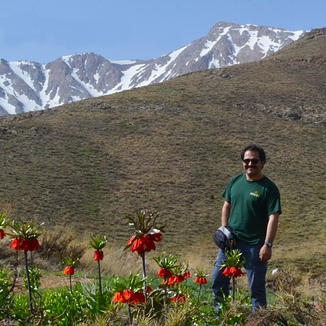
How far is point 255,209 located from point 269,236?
329mm

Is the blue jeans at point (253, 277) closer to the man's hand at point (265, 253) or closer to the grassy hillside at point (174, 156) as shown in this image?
the man's hand at point (265, 253)

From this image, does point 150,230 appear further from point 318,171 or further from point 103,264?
point 318,171

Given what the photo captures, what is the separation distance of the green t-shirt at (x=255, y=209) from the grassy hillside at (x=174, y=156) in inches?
461

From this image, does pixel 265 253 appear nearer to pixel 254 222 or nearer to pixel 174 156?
pixel 254 222

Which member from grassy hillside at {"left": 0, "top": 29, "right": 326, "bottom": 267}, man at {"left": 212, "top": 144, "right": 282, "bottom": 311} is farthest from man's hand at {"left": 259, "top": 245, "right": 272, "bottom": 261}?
grassy hillside at {"left": 0, "top": 29, "right": 326, "bottom": 267}

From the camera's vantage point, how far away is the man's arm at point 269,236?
390 cm

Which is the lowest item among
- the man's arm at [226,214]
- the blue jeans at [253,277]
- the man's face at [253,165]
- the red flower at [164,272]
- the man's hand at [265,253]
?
the blue jeans at [253,277]

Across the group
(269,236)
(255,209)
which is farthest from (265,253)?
(255,209)

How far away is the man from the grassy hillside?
38.4ft

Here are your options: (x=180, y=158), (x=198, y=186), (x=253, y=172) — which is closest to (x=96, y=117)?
(x=180, y=158)

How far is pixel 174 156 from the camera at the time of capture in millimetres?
28953

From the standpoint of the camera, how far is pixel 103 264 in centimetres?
952

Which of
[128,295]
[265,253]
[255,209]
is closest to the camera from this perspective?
[128,295]

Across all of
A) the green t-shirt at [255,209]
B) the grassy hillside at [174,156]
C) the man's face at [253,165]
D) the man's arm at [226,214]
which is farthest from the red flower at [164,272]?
the grassy hillside at [174,156]
